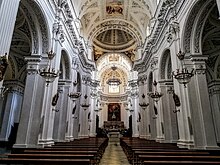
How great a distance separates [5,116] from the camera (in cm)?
1321

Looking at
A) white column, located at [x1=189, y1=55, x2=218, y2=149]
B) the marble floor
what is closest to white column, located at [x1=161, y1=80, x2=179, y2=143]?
the marble floor

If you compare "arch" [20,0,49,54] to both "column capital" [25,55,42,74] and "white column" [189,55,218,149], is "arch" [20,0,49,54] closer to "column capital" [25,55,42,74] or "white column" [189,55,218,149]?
"column capital" [25,55,42,74]

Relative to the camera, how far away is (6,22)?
4367mm

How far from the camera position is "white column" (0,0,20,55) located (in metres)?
4.22

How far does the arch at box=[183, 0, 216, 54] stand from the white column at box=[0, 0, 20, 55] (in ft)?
21.3

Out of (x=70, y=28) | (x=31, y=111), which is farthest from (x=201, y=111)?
(x=70, y=28)

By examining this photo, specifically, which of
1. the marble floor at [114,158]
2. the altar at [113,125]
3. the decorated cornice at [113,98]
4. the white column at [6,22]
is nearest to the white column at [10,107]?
the marble floor at [114,158]

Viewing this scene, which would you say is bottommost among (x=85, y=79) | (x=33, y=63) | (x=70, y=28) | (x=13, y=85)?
(x=33, y=63)

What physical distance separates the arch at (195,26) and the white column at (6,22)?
21.3ft

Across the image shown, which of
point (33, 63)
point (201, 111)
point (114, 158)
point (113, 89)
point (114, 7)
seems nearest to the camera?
point (201, 111)

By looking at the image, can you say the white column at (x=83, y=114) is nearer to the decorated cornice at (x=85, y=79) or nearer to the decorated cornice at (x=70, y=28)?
the decorated cornice at (x=85, y=79)

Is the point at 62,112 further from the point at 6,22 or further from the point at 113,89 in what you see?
the point at 113,89

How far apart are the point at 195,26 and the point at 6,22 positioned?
7.06 metres

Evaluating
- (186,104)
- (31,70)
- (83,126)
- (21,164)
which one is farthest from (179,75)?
(83,126)
